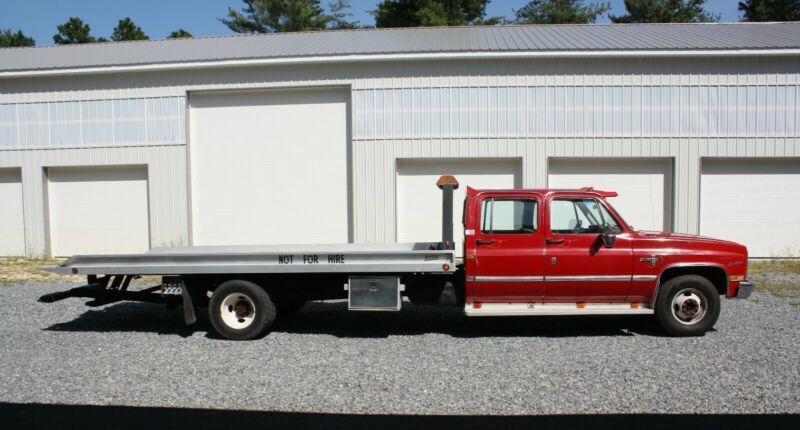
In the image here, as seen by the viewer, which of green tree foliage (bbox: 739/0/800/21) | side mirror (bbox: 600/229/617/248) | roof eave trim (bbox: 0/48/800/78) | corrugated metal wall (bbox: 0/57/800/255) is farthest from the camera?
green tree foliage (bbox: 739/0/800/21)

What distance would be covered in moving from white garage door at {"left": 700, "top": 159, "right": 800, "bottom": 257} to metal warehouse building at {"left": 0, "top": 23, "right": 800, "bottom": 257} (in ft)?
0.13

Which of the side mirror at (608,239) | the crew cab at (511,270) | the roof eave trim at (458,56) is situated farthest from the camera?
the roof eave trim at (458,56)

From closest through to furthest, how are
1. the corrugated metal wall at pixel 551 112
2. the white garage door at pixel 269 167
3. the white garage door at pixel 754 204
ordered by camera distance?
1. the corrugated metal wall at pixel 551 112
2. the white garage door at pixel 754 204
3. the white garage door at pixel 269 167

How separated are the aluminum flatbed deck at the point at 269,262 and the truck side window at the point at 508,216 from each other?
75 cm

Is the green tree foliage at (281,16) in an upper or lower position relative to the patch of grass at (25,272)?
upper

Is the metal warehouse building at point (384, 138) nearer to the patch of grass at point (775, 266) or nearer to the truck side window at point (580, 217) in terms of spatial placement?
the patch of grass at point (775, 266)

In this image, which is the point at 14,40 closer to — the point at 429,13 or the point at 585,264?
the point at 429,13

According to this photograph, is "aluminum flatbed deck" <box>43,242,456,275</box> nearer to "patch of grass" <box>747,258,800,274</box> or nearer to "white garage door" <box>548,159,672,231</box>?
"white garage door" <box>548,159,672,231</box>

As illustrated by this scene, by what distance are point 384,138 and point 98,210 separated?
28.2 ft

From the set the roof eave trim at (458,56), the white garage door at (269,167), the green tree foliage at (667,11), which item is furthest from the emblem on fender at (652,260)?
the green tree foliage at (667,11)

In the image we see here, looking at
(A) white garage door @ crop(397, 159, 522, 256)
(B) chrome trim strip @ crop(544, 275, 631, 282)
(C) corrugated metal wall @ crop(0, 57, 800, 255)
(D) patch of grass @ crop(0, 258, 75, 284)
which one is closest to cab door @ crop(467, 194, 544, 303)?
(B) chrome trim strip @ crop(544, 275, 631, 282)

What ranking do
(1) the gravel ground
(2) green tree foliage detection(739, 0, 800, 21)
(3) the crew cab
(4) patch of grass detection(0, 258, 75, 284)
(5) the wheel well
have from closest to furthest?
1. (1) the gravel ground
2. (3) the crew cab
3. (5) the wheel well
4. (4) patch of grass detection(0, 258, 75, 284)
5. (2) green tree foliage detection(739, 0, 800, 21)

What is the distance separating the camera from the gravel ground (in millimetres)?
4910

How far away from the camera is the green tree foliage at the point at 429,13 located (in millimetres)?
33688
